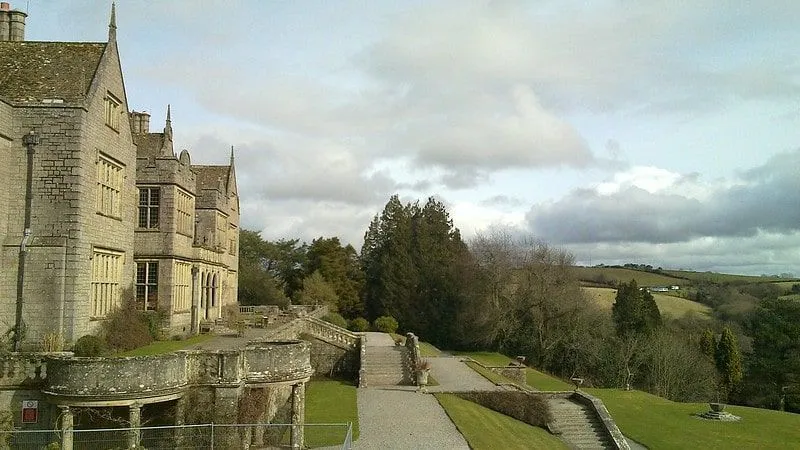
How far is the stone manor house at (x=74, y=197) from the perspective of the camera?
21.7 meters

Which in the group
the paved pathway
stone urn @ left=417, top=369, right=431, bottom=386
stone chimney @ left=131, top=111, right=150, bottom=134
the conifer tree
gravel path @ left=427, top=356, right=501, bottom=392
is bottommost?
the conifer tree

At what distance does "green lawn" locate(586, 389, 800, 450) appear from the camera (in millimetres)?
31578

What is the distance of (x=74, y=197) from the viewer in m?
22.2

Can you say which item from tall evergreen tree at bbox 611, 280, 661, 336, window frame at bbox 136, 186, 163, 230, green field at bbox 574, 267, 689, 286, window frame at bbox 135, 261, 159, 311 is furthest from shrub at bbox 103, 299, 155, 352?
green field at bbox 574, 267, 689, 286

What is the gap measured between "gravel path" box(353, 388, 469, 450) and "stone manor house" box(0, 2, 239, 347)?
10296mm

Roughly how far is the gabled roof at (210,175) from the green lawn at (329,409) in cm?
1753

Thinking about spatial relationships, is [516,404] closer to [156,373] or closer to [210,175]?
[156,373]

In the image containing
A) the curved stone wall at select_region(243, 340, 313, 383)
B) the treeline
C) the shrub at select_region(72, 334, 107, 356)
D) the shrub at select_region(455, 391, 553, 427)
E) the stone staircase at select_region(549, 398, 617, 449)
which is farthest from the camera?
the treeline

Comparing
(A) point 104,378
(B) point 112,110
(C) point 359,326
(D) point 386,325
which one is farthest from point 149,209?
(D) point 386,325

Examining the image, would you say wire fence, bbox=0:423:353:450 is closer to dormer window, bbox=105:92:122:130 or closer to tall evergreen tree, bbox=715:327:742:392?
dormer window, bbox=105:92:122:130

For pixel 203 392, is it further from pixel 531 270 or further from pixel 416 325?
pixel 416 325

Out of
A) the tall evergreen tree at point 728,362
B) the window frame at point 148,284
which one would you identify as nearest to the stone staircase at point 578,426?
the window frame at point 148,284

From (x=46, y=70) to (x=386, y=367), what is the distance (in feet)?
68.1

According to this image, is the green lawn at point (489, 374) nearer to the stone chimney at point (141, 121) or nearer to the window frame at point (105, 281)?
the window frame at point (105, 281)
